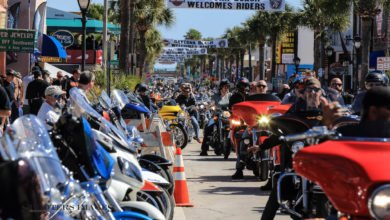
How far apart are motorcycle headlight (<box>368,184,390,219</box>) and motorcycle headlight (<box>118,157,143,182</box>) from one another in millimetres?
3068

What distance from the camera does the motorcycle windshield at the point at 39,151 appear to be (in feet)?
16.0

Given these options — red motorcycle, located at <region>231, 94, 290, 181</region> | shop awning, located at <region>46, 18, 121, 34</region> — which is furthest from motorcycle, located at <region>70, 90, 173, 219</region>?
shop awning, located at <region>46, 18, 121, 34</region>

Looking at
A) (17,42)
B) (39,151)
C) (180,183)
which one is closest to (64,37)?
(17,42)

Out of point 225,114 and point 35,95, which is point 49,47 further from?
point 35,95

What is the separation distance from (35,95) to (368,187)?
15.1 metres

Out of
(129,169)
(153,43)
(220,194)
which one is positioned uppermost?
(153,43)

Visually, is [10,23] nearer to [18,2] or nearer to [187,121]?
[18,2]

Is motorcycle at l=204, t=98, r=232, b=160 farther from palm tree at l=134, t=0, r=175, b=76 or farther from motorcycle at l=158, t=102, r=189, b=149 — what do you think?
palm tree at l=134, t=0, r=175, b=76

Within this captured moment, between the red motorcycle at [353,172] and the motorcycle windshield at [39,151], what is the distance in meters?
1.42

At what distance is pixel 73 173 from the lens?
22.5 feet

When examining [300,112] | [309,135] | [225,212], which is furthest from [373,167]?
[225,212]

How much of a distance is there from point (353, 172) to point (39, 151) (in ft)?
5.63

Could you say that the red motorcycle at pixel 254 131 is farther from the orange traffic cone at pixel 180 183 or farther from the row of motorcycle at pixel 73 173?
the row of motorcycle at pixel 73 173

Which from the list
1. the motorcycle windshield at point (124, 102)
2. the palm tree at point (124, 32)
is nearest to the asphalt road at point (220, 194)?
the motorcycle windshield at point (124, 102)
